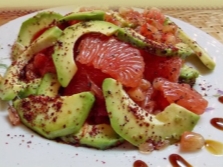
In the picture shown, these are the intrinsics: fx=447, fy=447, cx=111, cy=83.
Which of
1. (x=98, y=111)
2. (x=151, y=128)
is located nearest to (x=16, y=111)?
(x=98, y=111)

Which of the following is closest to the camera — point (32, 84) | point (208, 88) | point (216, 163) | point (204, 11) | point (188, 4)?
point (216, 163)

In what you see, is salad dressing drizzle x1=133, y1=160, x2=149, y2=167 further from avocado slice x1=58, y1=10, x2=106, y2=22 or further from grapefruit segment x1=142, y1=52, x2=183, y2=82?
avocado slice x1=58, y1=10, x2=106, y2=22

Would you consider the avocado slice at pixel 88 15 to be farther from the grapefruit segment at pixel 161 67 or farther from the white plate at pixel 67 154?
the white plate at pixel 67 154

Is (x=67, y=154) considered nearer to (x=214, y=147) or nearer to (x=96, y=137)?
(x=96, y=137)

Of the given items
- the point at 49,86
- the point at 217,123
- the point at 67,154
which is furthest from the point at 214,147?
the point at 49,86

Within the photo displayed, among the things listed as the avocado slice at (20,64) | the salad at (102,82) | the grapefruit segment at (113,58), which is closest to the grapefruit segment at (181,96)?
the salad at (102,82)

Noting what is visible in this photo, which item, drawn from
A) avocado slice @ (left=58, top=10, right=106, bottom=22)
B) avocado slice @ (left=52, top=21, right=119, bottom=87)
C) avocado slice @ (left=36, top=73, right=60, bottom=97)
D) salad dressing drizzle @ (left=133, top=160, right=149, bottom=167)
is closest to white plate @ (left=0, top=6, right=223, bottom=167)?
salad dressing drizzle @ (left=133, top=160, right=149, bottom=167)

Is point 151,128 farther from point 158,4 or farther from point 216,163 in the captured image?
point 158,4
